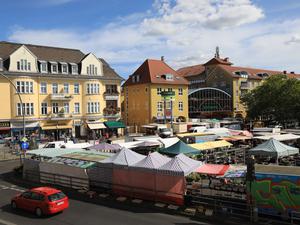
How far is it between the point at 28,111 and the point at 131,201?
35334 millimetres

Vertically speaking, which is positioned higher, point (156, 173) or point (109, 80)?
point (109, 80)

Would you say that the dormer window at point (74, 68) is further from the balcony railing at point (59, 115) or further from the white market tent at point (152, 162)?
the white market tent at point (152, 162)

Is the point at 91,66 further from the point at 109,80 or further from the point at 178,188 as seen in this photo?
the point at 178,188

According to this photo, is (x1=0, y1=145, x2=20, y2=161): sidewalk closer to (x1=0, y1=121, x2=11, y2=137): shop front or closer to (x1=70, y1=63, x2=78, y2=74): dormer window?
(x1=0, y1=121, x2=11, y2=137): shop front

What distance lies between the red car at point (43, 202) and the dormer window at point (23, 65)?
35295 millimetres

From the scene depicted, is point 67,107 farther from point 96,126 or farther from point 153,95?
point 153,95

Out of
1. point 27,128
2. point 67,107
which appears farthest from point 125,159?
point 67,107

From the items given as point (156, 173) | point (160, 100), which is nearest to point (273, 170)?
point (156, 173)

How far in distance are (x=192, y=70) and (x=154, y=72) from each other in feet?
110

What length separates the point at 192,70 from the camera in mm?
101062

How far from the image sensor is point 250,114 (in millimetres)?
60844

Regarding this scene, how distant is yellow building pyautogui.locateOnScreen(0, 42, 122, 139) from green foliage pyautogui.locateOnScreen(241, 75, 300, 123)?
23.6m

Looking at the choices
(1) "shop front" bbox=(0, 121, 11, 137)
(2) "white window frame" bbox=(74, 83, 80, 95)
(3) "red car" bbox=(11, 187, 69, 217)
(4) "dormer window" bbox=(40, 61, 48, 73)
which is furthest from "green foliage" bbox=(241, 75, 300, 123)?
(3) "red car" bbox=(11, 187, 69, 217)

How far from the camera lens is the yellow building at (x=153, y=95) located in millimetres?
67000
